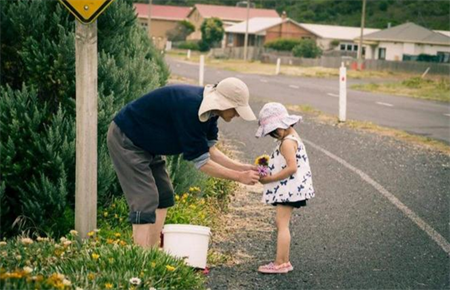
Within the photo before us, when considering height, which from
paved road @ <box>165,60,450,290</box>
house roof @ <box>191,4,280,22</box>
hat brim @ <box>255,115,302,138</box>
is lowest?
paved road @ <box>165,60,450,290</box>

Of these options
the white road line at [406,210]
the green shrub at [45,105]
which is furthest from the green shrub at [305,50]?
the green shrub at [45,105]

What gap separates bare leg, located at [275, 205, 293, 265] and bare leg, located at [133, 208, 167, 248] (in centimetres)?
90

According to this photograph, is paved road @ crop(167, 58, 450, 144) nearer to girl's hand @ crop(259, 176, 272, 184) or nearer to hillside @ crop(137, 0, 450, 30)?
girl's hand @ crop(259, 176, 272, 184)

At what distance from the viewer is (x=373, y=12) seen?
125312 mm

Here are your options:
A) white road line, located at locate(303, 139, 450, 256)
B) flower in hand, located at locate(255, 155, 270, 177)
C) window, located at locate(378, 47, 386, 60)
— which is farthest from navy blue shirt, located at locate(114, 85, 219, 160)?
window, located at locate(378, 47, 386, 60)

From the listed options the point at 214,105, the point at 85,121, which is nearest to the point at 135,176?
the point at 85,121

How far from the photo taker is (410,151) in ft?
44.2

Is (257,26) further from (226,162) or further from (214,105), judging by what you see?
(214,105)

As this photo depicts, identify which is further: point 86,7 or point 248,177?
point 248,177

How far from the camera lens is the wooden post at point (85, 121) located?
5.73m

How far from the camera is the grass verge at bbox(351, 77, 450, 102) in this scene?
30878 millimetres

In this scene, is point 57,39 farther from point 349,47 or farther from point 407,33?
point 349,47

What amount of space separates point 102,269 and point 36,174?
2.19 meters

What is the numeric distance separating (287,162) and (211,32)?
97342mm
